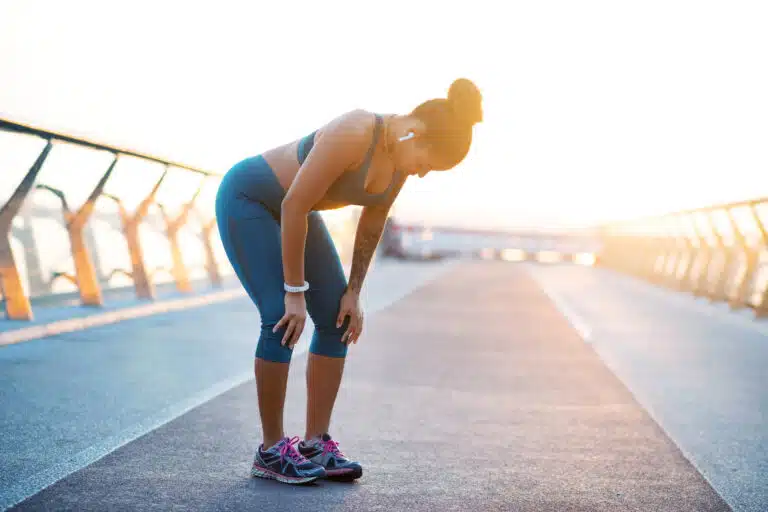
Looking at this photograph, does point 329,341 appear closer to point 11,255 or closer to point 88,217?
point 11,255

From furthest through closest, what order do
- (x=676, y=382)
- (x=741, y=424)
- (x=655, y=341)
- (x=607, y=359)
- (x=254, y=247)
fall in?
1. (x=655, y=341)
2. (x=607, y=359)
3. (x=676, y=382)
4. (x=741, y=424)
5. (x=254, y=247)

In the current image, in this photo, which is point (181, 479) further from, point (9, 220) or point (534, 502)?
point (9, 220)

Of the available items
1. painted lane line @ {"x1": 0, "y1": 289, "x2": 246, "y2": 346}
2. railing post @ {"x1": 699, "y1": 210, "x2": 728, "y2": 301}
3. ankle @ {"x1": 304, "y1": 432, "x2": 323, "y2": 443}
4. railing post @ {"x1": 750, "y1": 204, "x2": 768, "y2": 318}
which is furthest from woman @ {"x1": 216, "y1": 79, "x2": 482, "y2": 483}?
railing post @ {"x1": 699, "y1": 210, "x2": 728, "y2": 301}

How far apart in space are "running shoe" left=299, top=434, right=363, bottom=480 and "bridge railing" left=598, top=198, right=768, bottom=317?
7.92 meters

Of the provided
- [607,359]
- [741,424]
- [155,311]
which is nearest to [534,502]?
[741,424]

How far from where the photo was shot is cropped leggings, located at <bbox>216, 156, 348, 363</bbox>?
2.79m

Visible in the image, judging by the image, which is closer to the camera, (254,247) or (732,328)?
(254,247)

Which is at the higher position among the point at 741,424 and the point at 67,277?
the point at 67,277

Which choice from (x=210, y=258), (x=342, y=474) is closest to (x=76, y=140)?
(x=210, y=258)

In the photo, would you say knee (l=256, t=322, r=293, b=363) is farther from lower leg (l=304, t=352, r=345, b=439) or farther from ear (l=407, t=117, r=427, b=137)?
ear (l=407, t=117, r=427, b=137)

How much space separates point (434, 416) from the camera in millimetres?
3973

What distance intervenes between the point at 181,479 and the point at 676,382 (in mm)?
3602

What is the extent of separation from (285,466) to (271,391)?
28 centimetres

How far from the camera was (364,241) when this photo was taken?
316cm
